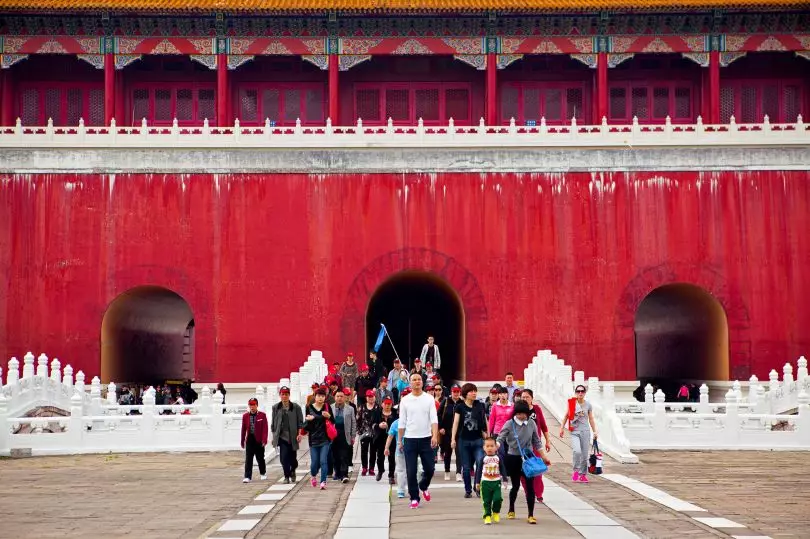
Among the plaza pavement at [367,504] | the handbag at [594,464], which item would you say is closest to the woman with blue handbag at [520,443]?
the plaza pavement at [367,504]

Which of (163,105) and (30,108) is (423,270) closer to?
(163,105)

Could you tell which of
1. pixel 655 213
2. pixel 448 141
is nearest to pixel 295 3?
pixel 448 141

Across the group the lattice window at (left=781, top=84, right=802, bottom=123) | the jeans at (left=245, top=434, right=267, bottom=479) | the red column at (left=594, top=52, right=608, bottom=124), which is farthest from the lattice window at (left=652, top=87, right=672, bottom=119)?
the jeans at (left=245, top=434, right=267, bottom=479)

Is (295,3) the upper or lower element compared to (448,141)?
upper

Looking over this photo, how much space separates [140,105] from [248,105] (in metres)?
3.20

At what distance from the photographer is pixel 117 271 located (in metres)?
30.3

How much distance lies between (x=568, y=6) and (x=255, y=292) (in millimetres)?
11680

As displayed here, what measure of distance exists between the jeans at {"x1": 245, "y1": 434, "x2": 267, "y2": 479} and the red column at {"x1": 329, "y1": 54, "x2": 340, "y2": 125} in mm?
16949

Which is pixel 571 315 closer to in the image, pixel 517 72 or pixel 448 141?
pixel 448 141

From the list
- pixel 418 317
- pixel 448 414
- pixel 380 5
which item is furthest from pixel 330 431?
pixel 418 317

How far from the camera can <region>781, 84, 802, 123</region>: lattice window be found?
3419 cm

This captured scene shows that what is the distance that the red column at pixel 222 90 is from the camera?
32.0m

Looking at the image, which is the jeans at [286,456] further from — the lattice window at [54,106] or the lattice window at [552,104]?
the lattice window at [54,106]

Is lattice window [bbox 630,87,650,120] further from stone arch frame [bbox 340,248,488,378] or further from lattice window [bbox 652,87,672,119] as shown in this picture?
stone arch frame [bbox 340,248,488,378]
